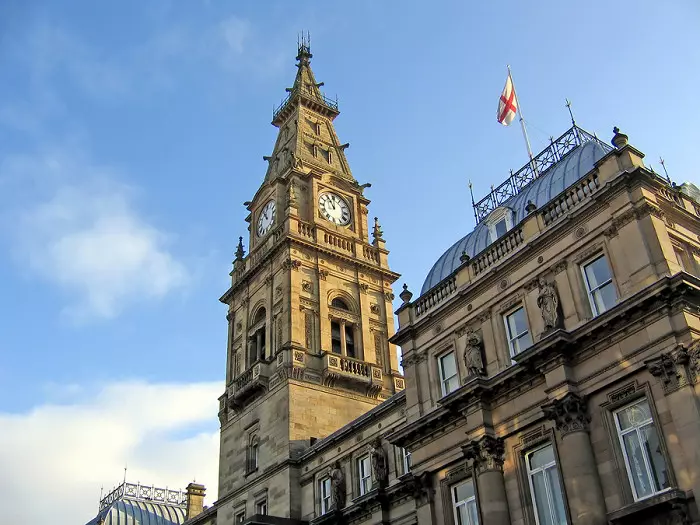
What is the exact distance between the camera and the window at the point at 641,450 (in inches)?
838

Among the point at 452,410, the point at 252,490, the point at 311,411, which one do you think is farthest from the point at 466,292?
the point at 252,490

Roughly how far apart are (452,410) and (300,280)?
24.3 meters

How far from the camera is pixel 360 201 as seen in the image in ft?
196

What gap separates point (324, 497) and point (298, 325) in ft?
41.6

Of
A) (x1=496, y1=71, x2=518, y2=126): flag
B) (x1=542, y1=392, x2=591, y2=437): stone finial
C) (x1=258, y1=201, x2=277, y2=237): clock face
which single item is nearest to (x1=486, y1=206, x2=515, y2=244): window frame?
(x1=496, y1=71, x2=518, y2=126): flag

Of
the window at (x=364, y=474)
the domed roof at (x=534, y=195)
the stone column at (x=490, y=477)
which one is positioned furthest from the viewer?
the window at (x=364, y=474)

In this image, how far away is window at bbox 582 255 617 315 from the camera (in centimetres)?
2466

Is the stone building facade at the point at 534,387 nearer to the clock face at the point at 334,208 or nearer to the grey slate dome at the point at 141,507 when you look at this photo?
the clock face at the point at 334,208

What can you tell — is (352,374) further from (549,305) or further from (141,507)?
(141,507)

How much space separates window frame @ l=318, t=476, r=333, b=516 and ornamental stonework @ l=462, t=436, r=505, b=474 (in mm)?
13712

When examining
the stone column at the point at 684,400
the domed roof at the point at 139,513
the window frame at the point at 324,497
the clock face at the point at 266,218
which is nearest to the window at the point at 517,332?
the stone column at the point at 684,400

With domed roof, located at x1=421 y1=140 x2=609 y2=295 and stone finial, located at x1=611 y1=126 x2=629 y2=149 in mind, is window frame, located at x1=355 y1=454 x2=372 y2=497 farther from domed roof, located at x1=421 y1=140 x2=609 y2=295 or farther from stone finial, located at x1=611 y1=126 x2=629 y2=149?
stone finial, located at x1=611 y1=126 x2=629 y2=149

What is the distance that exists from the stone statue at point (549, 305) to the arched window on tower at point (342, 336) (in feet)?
84.0

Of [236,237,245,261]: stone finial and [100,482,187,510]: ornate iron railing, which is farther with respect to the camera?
[100,482,187,510]: ornate iron railing
